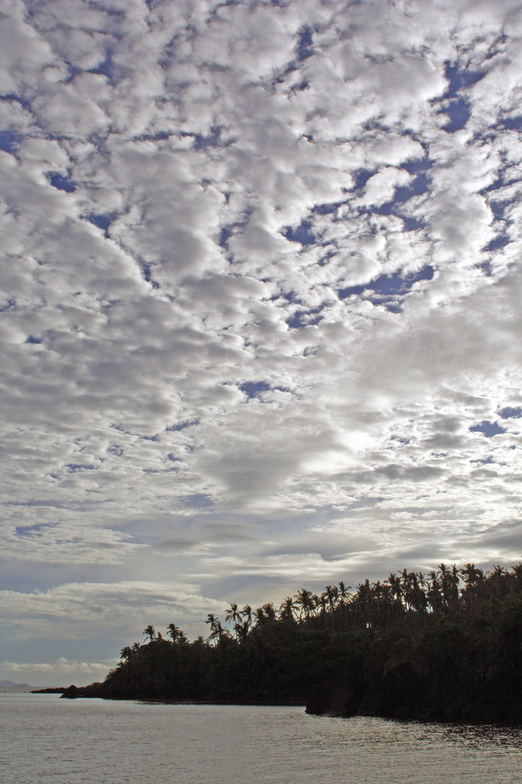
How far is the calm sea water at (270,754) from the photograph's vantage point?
31.2 meters

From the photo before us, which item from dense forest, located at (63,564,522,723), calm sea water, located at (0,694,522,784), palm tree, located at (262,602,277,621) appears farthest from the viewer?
palm tree, located at (262,602,277,621)

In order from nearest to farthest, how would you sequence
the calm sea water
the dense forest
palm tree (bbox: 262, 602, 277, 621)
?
the calm sea water < the dense forest < palm tree (bbox: 262, 602, 277, 621)

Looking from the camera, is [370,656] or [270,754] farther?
[370,656]

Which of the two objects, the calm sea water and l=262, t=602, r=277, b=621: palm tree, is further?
l=262, t=602, r=277, b=621: palm tree

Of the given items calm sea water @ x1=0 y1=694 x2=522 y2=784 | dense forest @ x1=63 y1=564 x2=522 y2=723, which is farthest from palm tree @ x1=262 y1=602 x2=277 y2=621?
calm sea water @ x1=0 y1=694 x2=522 y2=784

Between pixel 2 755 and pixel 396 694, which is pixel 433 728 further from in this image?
pixel 2 755

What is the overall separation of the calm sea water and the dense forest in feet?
27.0

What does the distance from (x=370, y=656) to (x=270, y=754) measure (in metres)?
49.0

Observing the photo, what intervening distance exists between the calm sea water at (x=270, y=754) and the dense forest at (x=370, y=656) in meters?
8.22

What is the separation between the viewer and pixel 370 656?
8369cm

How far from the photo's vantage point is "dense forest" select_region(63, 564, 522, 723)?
2432 inches

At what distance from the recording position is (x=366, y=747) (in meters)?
41.5

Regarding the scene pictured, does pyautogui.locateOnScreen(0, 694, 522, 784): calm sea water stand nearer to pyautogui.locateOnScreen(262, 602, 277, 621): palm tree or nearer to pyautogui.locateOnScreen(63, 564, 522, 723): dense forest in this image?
pyautogui.locateOnScreen(63, 564, 522, 723): dense forest

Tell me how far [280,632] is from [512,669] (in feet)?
181
